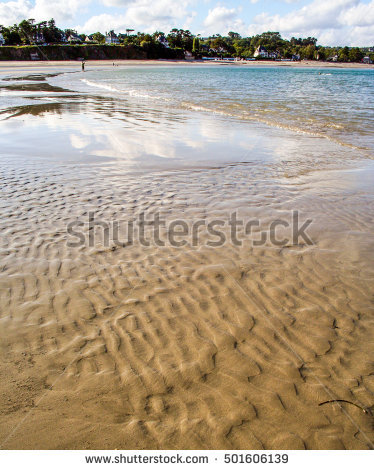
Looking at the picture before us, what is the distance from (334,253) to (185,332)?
2.61 m

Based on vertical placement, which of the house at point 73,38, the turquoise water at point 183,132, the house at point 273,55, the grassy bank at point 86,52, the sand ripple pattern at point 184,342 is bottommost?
the sand ripple pattern at point 184,342

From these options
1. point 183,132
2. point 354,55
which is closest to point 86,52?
point 183,132

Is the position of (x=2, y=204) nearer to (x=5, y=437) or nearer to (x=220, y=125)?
(x=5, y=437)

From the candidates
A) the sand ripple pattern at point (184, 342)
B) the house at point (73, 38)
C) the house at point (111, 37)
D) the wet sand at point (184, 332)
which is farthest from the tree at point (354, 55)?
the sand ripple pattern at point (184, 342)

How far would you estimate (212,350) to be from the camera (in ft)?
9.45

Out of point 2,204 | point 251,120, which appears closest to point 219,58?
point 251,120

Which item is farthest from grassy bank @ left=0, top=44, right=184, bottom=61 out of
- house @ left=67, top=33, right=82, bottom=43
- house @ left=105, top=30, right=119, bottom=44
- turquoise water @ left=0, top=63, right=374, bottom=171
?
turquoise water @ left=0, top=63, right=374, bottom=171

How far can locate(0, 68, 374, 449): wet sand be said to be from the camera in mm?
2273

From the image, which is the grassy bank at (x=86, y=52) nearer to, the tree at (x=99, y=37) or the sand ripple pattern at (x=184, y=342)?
the tree at (x=99, y=37)

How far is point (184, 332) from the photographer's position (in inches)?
122

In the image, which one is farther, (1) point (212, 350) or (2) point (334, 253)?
(2) point (334, 253)

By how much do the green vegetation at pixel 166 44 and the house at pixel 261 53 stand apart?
0.83m

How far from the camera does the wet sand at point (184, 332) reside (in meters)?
2.27

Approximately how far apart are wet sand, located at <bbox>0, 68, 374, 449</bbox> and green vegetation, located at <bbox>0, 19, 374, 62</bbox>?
106114 millimetres
